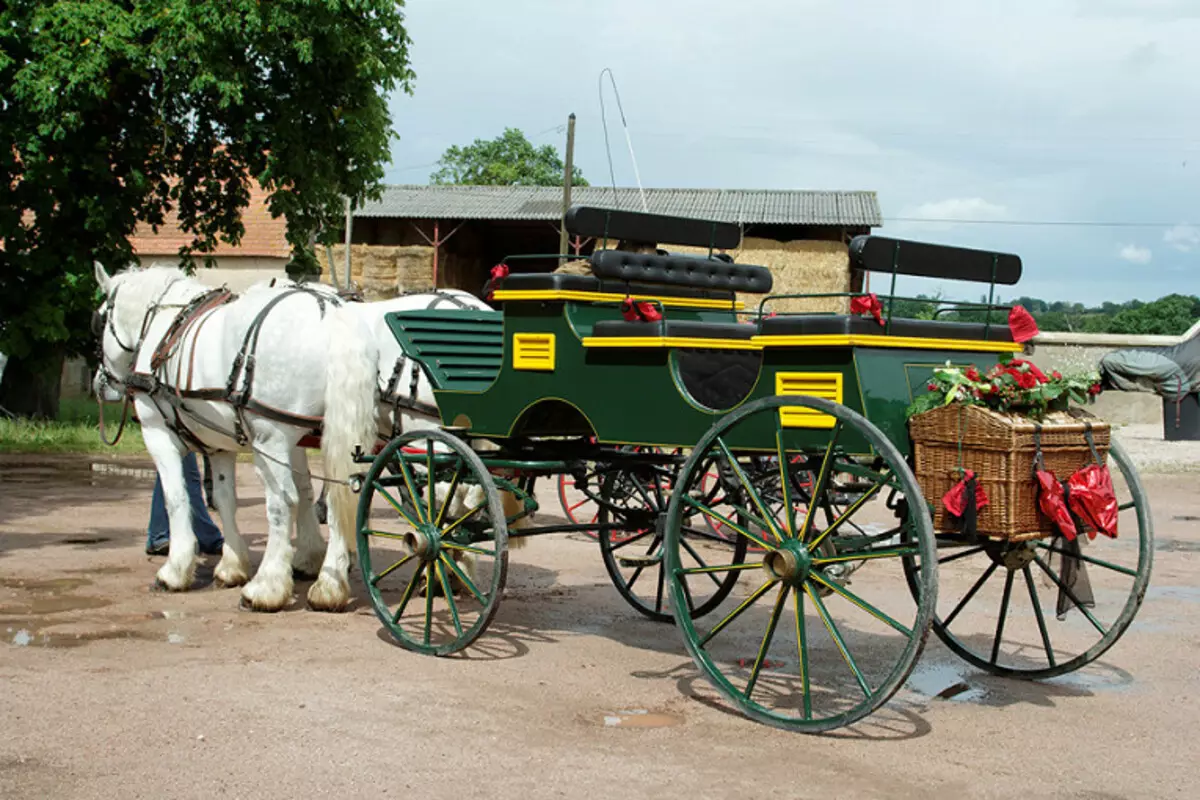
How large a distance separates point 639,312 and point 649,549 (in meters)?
2.41

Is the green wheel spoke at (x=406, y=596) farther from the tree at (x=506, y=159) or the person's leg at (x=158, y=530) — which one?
the tree at (x=506, y=159)

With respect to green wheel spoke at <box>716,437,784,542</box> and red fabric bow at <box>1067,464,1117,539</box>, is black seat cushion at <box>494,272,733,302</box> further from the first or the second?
red fabric bow at <box>1067,464,1117,539</box>

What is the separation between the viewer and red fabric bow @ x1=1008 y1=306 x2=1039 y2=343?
5590 mm

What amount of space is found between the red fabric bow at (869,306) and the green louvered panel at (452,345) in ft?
7.83

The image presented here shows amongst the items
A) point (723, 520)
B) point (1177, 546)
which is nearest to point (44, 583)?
point (723, 520)

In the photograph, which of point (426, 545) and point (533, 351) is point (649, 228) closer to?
point (533, 351)

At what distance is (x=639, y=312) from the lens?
5.86 m

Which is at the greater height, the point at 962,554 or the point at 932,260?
the point at 932,260

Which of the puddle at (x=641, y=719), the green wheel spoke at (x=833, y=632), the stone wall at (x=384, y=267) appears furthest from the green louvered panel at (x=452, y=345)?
the stone wall at (x=384, y=267)

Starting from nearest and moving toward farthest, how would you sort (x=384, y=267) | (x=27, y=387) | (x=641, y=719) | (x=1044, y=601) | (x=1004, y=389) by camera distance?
(x=1004, y=389) < (x=641, y=719) < (x=1044, y=601) < (x=27, y=387) < (x=384, y=267)

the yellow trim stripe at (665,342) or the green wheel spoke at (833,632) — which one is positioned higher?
the yellow trim stripe at (665,342)

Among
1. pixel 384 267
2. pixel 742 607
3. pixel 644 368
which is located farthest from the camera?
pixel 384 267

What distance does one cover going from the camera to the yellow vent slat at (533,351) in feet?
20.2

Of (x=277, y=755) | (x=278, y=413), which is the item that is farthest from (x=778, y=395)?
(x=278, y=413)
